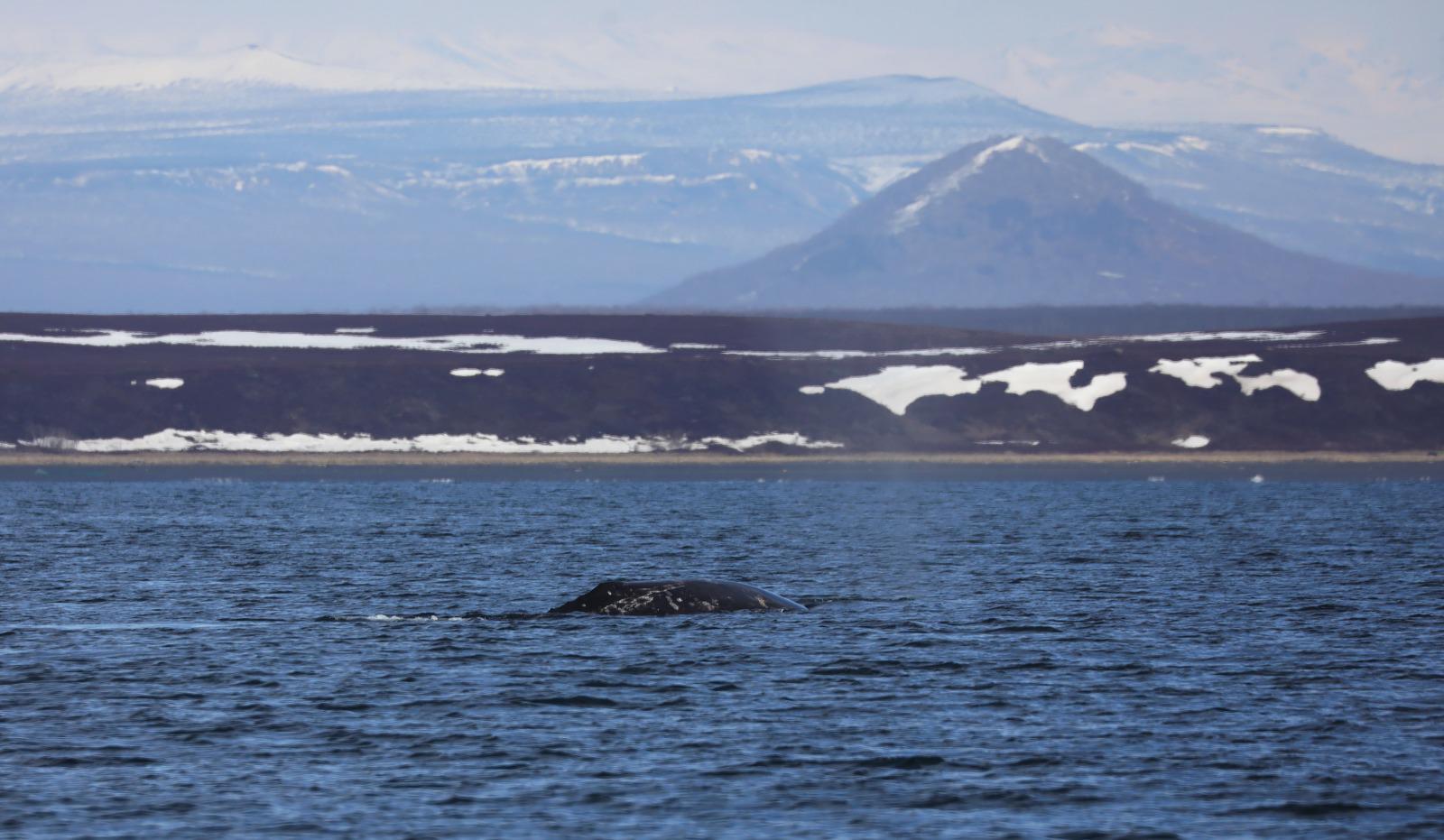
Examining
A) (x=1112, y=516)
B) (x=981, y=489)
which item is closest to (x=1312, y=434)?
(x=981, y=489)

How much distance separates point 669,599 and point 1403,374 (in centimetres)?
12675

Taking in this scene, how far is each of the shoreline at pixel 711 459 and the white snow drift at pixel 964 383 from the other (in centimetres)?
977

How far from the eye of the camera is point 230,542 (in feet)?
Result: 263

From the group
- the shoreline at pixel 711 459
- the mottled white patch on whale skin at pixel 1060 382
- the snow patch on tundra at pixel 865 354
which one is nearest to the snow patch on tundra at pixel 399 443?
the shoreline at pixel 711 459

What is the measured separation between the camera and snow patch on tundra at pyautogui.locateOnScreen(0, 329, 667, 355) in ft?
621

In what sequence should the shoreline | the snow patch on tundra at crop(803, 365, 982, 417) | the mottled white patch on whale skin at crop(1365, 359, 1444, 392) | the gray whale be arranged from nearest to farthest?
the gray whale → the shoreline → the mottled white patch on whale skin at crop(1365, 359, 1444, 392) → the snow patch on tundra at crop(803, 365, 982, 417)

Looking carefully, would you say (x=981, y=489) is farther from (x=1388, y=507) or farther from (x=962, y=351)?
(x=962, y=351)

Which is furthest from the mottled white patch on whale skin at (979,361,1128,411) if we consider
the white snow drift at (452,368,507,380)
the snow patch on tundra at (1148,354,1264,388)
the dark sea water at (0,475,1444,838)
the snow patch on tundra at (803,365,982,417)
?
the dark sea water at (0,475,1444,838)

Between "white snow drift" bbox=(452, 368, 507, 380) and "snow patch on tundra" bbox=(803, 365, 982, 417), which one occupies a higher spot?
"white snow drift" bbox=(452, 368, 507, 380)

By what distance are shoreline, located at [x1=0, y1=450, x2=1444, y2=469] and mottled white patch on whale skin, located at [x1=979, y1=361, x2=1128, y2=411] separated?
1065 centimetres

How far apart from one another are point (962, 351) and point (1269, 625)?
135 metres

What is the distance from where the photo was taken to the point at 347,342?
195250mm

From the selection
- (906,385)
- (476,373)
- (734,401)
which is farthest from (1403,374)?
(476,373)

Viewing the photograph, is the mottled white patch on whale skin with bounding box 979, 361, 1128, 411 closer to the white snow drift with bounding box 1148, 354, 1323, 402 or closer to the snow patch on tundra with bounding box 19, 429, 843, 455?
the white snow drift with bounding box 1148, 354, 1323, 402
